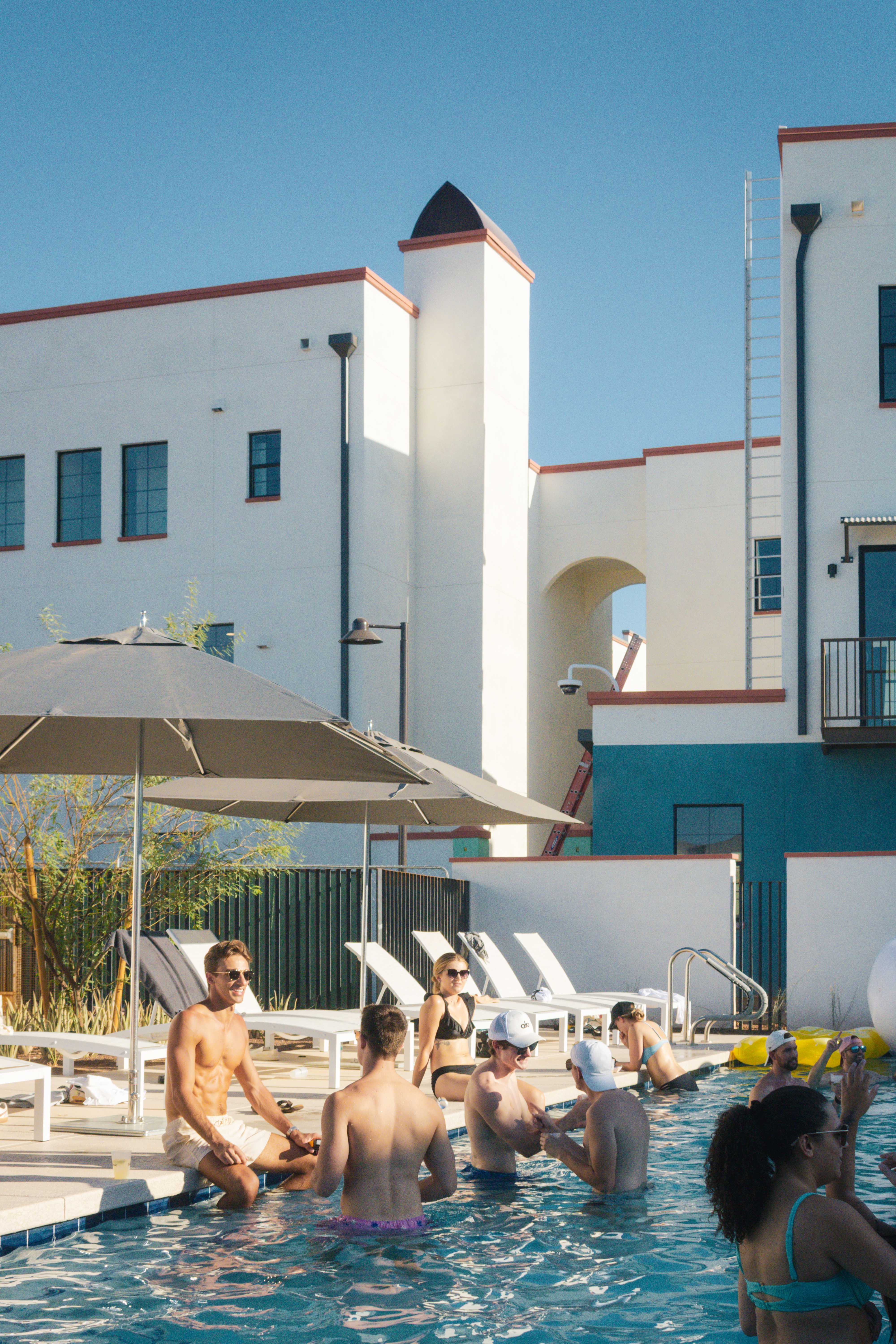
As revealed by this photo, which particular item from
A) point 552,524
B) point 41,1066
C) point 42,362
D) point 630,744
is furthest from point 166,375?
point 41,1066

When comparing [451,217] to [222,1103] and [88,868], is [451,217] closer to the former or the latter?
[88,868]

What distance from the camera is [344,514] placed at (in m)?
24.2

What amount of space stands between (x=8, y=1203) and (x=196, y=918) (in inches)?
424

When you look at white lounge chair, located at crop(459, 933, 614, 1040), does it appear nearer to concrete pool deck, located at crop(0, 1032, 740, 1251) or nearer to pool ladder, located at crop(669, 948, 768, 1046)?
pool ladder, located at crop(669, 948, 768, 1046)

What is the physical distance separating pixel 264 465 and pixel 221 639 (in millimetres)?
3180

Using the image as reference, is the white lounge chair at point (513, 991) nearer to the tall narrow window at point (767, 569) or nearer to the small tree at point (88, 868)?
the small tree at point (88, 868)

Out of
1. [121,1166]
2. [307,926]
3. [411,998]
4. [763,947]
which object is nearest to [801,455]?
[763,947]

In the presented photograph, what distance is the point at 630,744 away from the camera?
22547mm

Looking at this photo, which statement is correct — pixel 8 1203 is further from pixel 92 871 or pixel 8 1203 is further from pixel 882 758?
pixel 882 758

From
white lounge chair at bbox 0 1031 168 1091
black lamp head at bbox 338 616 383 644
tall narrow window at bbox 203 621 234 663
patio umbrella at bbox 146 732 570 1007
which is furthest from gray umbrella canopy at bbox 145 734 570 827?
tall narrow window at bbox 203 621 234 663

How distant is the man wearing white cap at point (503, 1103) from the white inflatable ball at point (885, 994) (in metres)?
7.38

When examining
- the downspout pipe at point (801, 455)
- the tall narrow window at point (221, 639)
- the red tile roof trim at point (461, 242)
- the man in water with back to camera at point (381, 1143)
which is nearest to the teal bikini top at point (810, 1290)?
the man in water with back to camera at point (381, 1143)

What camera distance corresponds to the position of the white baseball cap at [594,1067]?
7.15m

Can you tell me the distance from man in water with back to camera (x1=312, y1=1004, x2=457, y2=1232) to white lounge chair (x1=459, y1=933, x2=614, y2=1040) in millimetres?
7011
